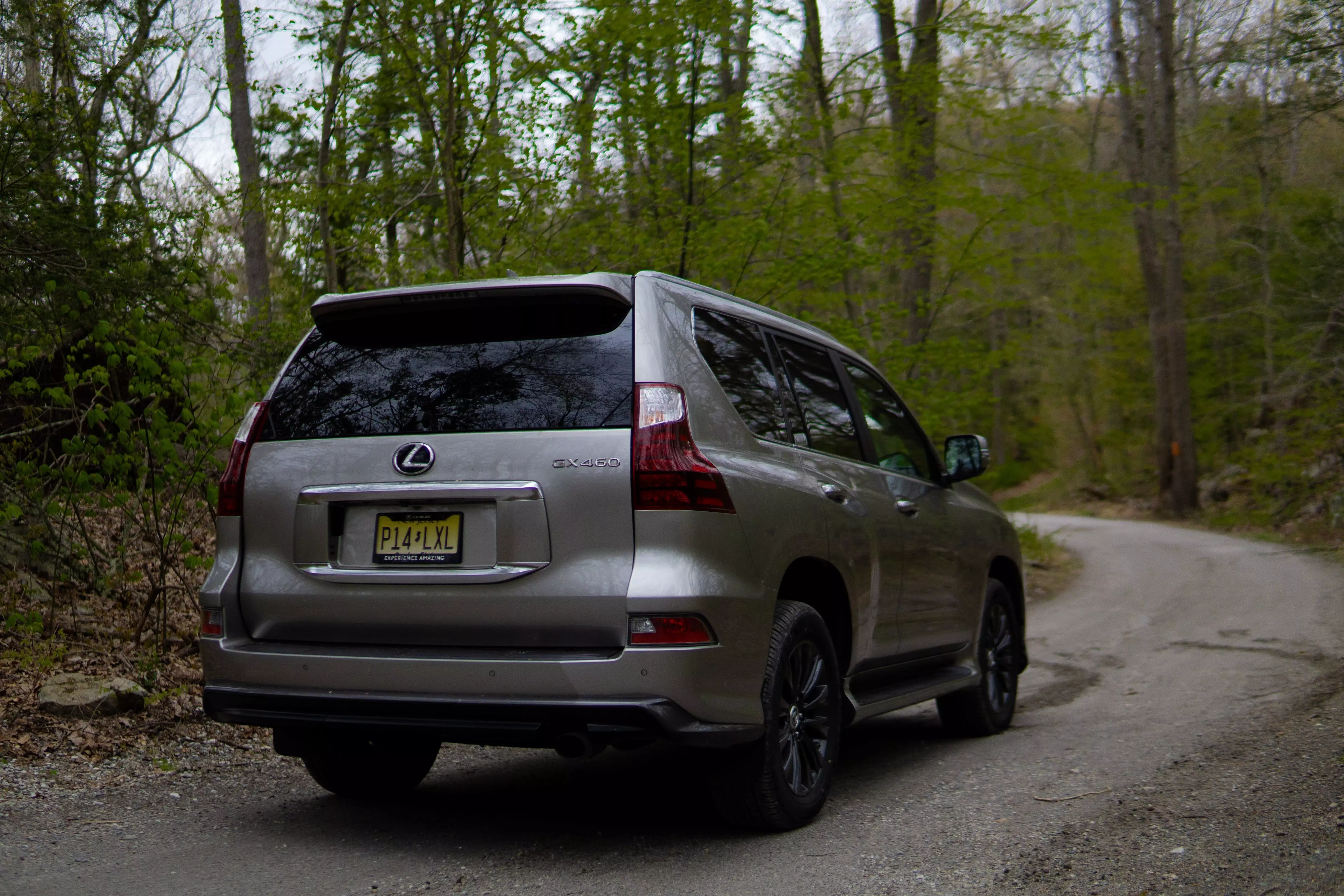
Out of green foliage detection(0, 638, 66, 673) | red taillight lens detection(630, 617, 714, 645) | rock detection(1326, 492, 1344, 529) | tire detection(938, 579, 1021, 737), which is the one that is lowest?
rock detection(1326, 492, 1344, 529)

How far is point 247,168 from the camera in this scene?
15.7 metres

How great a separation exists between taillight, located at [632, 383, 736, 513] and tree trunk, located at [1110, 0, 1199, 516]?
914 inches

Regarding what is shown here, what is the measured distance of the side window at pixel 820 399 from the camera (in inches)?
191

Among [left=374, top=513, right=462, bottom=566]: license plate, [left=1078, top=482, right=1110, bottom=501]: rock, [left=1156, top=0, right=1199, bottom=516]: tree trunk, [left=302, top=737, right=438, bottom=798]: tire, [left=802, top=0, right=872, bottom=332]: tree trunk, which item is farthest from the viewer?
[left=1078, top=482, right=1110, bottom=501]: rock

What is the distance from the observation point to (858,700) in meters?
4.79

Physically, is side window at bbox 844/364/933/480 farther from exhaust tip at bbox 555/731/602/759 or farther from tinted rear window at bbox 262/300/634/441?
exhaust tip at bbox 555/731/602/759

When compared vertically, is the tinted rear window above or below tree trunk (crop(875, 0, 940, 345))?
below

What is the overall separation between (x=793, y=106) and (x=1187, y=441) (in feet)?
65.7

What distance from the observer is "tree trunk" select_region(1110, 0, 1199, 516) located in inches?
997

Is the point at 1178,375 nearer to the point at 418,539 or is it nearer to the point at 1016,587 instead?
the point at 1016,587

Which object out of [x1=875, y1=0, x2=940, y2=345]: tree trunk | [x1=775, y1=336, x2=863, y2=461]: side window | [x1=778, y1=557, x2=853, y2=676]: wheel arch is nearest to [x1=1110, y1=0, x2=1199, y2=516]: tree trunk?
[x1=875, y1=0, x2=940, y2=345]: tree trunk

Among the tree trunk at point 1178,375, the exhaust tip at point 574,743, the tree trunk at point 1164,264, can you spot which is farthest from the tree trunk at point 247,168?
the tree trunk at point 1178,375

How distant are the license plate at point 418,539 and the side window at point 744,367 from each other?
1.07 metres

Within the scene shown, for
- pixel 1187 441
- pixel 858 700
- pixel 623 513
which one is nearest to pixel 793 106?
pixel 858 700
